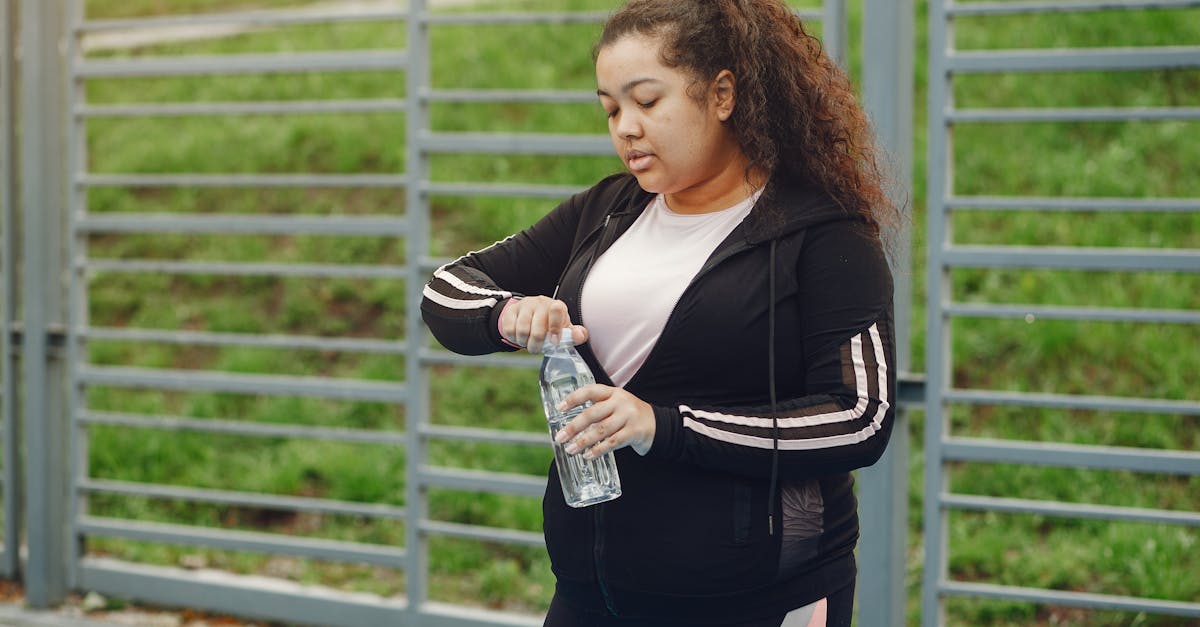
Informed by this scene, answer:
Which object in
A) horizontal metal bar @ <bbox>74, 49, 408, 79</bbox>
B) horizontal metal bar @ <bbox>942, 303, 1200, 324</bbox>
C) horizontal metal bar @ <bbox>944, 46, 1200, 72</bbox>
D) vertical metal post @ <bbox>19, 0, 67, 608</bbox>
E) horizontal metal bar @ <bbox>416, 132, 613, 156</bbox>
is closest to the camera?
horizontal metal bar @ <bbox>944, 46, 1200, 72</bbox>

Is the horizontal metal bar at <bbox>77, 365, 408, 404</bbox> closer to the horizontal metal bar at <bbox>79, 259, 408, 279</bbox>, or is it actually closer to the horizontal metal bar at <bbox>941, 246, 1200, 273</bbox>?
the horizontal metal bar at <bbox>79, 259, 408, 279</bbox>

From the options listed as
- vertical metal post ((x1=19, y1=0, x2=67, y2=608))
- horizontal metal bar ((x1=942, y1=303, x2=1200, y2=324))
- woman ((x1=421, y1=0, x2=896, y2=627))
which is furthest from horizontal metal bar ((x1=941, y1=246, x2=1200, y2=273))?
vertical metal post ((x1=19, y1=0, x2=67, y2=608))

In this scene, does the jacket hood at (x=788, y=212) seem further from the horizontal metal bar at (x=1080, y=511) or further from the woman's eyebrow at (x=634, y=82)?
the horizontal metal bar at (x=1080, y=511)

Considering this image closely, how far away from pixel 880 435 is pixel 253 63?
11.3 feet

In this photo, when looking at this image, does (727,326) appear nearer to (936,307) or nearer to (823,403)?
(823,403)

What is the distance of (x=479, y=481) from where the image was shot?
4.62 metres

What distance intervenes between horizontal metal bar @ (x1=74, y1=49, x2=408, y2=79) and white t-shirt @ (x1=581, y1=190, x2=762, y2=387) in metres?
2.44

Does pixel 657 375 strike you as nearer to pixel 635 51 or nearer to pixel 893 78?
pixel 635 51

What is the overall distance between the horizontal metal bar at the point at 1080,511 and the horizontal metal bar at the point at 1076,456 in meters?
0.12

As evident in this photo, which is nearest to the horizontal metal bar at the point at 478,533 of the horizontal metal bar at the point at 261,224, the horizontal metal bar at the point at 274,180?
A: the horizontal metal bar at the point at 261,224

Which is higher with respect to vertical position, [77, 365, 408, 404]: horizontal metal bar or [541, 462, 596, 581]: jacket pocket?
[77, 365, 408, 404]: horizontal metal bar

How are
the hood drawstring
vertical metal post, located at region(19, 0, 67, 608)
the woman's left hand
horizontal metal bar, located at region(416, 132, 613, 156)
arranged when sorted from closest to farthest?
the woman's left hand
the hood drawstring
horizontal metal bar, located at region(416, 132, 613, 156)
vertical metal post, located at region(19, 0, 67, 608)

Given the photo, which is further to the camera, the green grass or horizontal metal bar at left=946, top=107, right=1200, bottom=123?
the green grass

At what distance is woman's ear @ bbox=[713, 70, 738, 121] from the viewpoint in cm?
235
